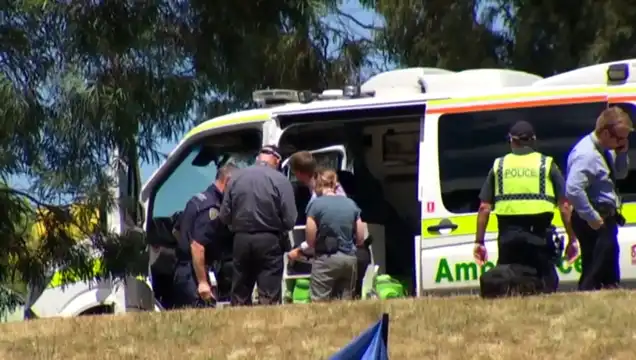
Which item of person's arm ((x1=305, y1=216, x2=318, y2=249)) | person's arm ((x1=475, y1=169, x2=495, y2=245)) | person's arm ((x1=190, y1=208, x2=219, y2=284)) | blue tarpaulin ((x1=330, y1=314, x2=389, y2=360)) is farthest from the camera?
person's arm ((x1=190, y1=208, x2=219, y2=284))

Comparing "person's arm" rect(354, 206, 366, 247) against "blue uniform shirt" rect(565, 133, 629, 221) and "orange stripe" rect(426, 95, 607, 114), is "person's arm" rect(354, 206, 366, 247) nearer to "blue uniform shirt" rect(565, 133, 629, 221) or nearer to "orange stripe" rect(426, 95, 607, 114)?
"orange stripe" rect(426, 95, 607, 114)

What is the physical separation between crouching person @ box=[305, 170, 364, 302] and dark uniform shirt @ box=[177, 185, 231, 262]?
2.57ft

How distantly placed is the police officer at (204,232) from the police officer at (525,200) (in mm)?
2392

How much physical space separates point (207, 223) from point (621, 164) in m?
3.27

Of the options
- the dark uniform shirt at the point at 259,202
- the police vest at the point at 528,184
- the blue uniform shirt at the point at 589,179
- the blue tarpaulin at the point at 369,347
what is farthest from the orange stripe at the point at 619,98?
the blue tarpaulin at the point at 369,347

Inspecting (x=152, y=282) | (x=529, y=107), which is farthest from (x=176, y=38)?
(x=529, y=107)

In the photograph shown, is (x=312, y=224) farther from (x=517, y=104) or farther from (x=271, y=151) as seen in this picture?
(x=517, y=104)

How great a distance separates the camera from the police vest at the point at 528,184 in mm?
9172

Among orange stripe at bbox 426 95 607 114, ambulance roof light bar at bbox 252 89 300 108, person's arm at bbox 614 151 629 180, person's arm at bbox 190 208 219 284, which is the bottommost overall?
person's arm at bbox 190 208 219 284

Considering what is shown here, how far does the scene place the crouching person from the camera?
10.2 meters

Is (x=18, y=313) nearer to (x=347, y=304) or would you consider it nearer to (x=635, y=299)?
(x=347, y=304)

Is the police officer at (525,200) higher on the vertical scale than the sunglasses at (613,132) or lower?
lower

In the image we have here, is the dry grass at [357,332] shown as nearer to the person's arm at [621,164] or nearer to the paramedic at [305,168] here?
the person's arm at [621,164]

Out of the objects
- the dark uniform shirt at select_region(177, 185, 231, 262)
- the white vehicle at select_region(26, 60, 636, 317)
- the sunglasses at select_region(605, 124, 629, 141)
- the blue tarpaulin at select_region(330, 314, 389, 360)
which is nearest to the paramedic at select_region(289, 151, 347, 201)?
the white vehicle at select_region(26, 60, 636, 317)
